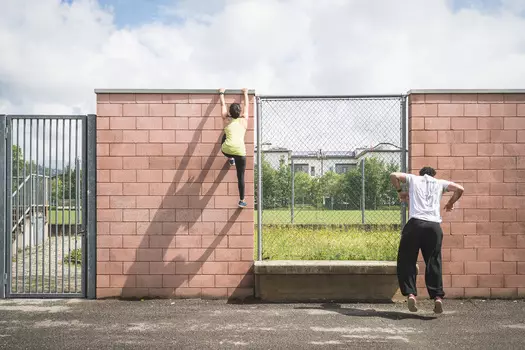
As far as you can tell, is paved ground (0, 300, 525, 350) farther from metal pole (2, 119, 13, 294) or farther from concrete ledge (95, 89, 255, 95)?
concrete ledge (95, 89, 255, 95)

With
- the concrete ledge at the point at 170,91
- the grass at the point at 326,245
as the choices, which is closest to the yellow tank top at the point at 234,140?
the concrete ledge at the point at 170,91

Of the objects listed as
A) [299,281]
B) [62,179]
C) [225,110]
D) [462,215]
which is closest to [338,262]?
[299,281]

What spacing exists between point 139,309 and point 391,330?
2.96m

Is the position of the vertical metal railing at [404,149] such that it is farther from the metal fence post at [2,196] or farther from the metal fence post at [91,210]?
the metal fence post at [2,196]

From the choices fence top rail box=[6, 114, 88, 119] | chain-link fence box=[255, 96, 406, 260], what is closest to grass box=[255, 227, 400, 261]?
chain-link fence box=[255, 96, 406, 260]

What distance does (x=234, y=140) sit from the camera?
6.19 m

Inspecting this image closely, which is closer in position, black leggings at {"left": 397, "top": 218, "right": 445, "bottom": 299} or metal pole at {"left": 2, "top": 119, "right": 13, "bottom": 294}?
black leggings at {"left": 397, "top": 218, "right": 445, "bottom": 299}

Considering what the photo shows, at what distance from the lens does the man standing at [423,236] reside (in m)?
5.56

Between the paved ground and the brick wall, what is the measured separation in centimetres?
32

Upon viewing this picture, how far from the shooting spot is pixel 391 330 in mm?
5090

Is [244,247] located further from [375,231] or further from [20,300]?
[20,300]

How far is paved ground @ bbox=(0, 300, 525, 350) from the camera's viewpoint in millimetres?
4645

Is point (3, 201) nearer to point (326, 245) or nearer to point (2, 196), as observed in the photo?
point (2, 196)

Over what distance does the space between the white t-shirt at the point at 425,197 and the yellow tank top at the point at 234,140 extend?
213 centimetres
